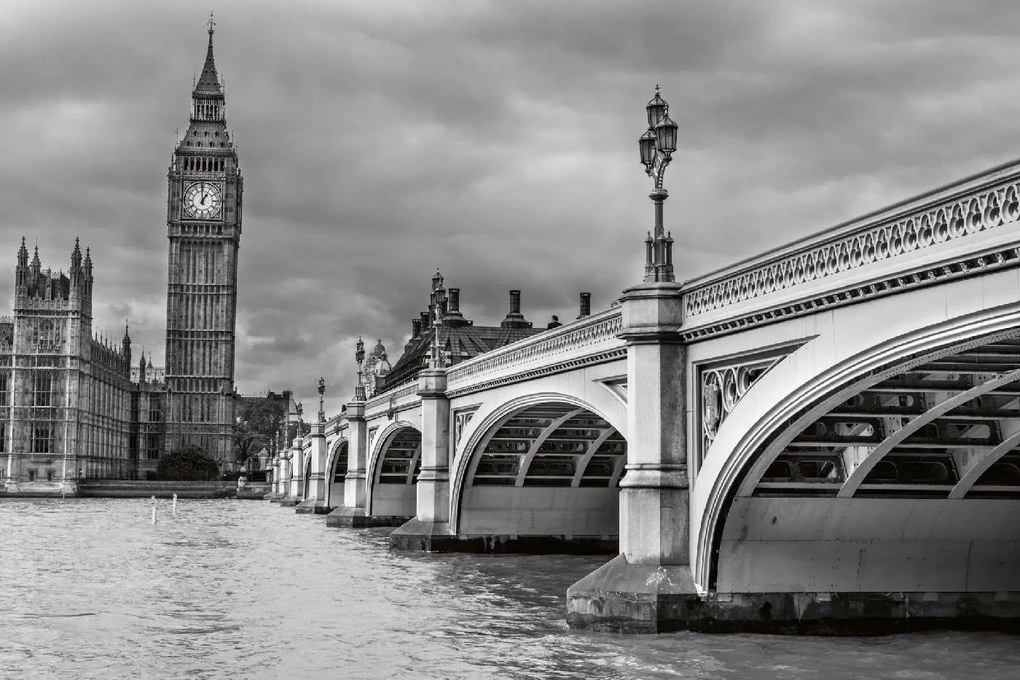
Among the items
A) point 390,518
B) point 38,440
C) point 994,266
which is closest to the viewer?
point 994,266

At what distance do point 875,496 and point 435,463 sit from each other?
21.4m

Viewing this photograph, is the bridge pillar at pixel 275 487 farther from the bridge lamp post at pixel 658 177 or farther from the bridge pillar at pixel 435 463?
the bridge lamp post at pixel 658 177

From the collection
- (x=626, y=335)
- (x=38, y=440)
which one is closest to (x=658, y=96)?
(x=626, y=335)

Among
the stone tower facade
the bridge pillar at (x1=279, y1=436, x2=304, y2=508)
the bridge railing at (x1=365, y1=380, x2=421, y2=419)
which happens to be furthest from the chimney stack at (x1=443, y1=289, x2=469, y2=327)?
the stone tower facade

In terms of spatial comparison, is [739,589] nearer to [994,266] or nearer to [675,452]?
[675,452]

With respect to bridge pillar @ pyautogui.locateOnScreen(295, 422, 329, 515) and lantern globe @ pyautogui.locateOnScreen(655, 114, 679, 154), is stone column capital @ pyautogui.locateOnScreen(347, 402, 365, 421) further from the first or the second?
lantern globe @ pyautogui.locateOnScreen(655, 114, 679, 154)

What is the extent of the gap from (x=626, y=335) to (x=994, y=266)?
29.1ft

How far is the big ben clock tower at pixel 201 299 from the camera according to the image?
15300 centimetres

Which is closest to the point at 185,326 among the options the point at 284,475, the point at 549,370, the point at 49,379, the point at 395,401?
the point at 49,379

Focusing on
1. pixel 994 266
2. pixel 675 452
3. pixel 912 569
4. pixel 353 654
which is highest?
pixel 994 266

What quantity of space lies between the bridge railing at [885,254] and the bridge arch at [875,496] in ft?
5.92

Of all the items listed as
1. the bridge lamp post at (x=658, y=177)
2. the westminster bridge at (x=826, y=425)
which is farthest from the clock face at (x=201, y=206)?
the bridge lamp post at (x=658, y=177)

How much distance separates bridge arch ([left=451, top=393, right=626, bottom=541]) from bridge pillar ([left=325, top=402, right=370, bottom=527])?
68.2 ft

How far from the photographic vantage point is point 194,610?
2619 cm
